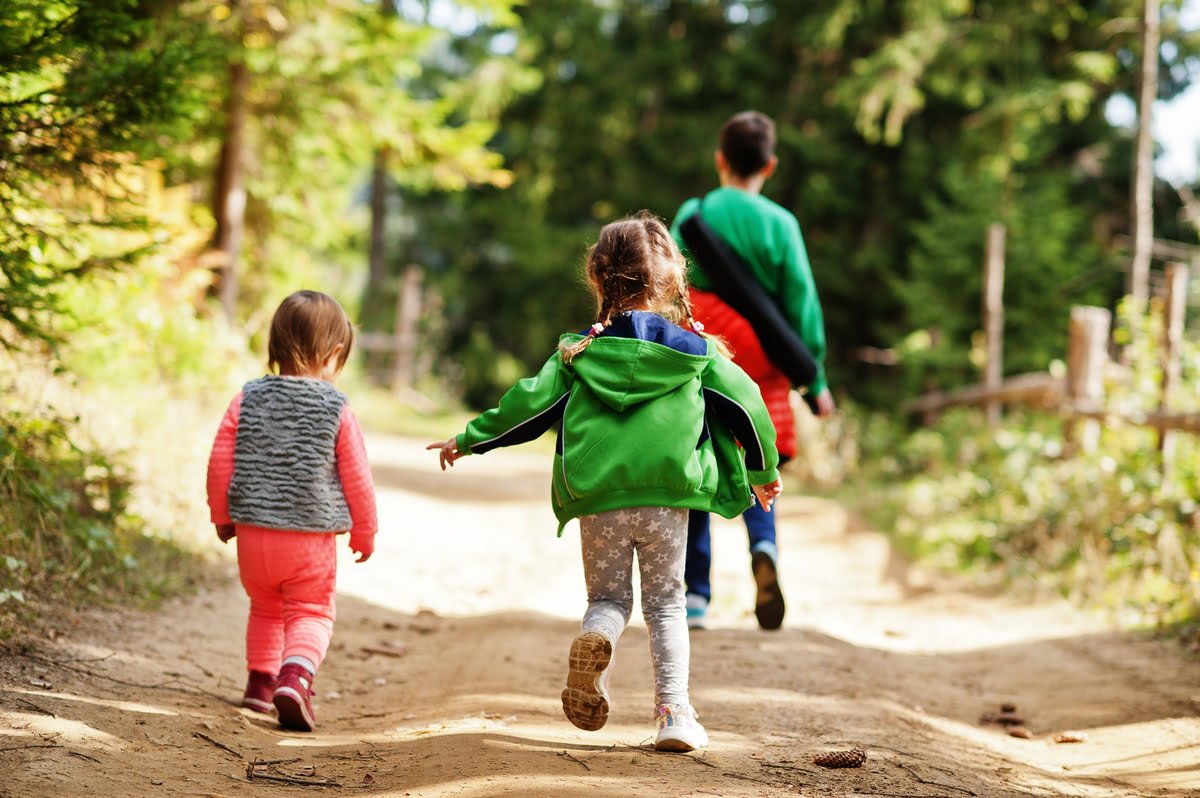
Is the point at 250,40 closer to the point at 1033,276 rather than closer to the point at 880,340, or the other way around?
the point at 1033,276

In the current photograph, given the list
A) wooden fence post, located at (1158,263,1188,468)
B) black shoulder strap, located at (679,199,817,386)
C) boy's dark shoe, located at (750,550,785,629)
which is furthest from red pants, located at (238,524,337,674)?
wooden fence post, located at (1158,263,1188,468)

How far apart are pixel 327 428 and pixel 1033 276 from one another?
1615 centimetres

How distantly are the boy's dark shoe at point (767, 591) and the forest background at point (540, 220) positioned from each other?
2434mm

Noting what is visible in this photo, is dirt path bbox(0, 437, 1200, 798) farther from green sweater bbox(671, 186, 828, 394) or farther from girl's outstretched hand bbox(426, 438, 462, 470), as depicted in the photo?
green sweater bbox(671, 186, 828, 394)

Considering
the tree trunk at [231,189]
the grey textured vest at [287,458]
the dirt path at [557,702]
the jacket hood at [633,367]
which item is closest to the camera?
the dirt path at [557,702]

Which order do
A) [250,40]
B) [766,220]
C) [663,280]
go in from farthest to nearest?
[250,40] < [766,220] < [663,280]

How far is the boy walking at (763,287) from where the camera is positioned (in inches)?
202

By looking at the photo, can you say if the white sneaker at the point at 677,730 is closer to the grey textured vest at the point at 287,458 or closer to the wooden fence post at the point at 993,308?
the grey textured vest at the point at 287,458

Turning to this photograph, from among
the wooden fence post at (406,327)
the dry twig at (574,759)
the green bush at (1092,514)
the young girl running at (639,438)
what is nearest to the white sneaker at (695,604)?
the young girl running at (639,438)

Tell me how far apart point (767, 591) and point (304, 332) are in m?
2.40

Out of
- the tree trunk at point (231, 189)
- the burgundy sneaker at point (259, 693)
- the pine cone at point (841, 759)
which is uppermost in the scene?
the tree trunk at point (231, 189)

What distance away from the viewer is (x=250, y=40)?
9852 millimetres

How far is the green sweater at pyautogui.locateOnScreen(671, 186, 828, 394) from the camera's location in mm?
5156

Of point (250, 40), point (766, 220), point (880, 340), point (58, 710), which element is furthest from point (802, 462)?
point (58, 710)
